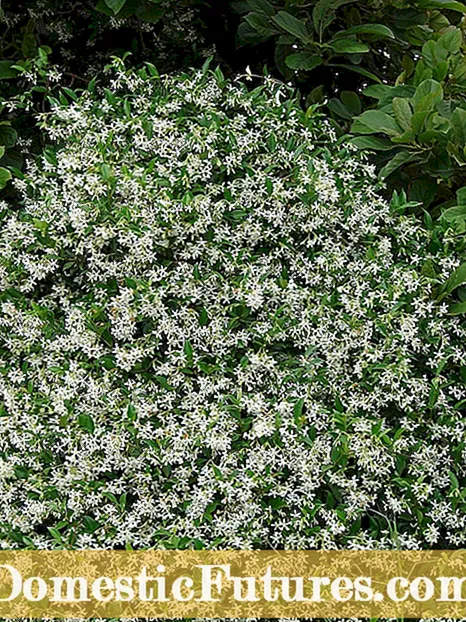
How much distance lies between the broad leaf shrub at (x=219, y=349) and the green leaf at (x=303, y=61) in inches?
17.3

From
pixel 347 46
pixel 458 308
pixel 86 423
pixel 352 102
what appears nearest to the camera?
pixel 86 423

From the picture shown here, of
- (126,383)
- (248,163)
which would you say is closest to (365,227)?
(248,163)

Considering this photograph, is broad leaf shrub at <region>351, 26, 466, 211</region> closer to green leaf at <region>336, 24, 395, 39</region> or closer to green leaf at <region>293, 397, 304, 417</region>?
green leaf at <region>336, 24, 395, 39</region>

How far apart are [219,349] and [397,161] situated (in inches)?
39.0

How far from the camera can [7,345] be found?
2.57 metres

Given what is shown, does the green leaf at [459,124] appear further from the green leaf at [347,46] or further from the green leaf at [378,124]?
the green leaf at [347,46]

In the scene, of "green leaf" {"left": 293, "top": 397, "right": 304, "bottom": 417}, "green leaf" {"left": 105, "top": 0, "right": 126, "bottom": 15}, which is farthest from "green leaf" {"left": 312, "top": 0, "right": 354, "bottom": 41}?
"green leaf" {"left": 293, "top": 397, "right": 304, "bottom": 417}

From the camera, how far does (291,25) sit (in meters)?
3.17

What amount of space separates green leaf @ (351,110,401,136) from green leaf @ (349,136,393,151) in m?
0.03

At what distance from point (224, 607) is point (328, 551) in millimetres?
302

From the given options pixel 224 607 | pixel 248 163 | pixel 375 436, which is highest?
pixel 248 163

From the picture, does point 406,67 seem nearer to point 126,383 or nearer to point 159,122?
point 159,122

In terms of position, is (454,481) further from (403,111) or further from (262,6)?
(262,6)


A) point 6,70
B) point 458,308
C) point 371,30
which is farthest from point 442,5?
point 6,70
